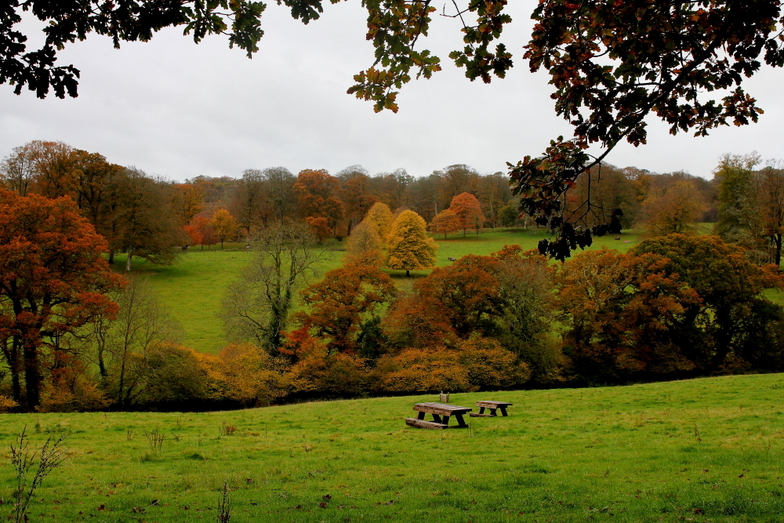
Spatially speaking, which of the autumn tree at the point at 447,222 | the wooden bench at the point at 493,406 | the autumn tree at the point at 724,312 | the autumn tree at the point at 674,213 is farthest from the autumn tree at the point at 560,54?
the autumn tree at the point at 447,222

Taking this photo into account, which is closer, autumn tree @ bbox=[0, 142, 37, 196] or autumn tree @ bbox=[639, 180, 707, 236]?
autumn tree @ bbox=[0, 142, 37, 196]

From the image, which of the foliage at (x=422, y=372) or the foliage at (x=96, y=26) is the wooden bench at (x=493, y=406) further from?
the foliage at (x=96, y=26)

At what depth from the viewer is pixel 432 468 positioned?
8555 mm

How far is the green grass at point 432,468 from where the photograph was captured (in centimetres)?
596

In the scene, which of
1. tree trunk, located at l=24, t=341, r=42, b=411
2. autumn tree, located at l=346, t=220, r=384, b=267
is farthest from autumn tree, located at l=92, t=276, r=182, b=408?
autumn tree, located at l=346, t=220, r=384, b=267

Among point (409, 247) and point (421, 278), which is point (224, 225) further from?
point (421, 278)

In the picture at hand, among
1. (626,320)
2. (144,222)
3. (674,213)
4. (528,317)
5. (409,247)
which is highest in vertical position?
(674,213)

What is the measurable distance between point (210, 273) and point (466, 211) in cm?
4015

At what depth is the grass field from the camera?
3784cm

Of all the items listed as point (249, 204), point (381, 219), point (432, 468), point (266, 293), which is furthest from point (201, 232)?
point (432, 468)

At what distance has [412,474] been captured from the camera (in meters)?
8.07

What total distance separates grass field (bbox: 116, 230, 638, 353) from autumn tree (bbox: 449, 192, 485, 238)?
2309 mm

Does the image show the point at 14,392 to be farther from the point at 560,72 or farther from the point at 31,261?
the point at 560,72

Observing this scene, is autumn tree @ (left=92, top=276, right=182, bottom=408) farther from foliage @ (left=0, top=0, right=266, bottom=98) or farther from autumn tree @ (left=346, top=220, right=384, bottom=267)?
autumn tree @ (left=346, top=220, right=384, bottom=267)
